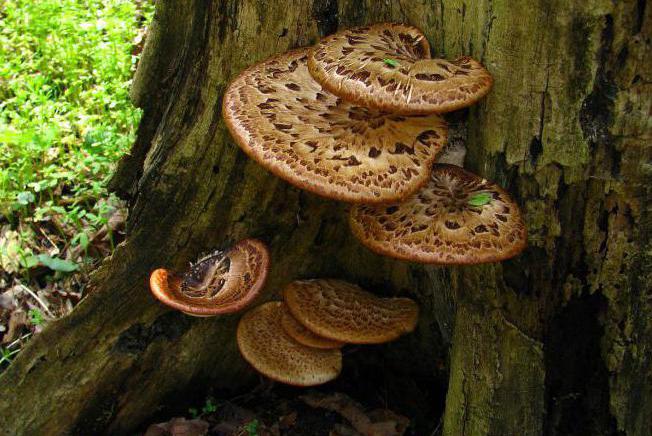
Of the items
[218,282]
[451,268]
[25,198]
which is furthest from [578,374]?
[25,198]

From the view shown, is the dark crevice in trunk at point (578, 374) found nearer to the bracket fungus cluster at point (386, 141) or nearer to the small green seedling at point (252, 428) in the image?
the bracket fungus cluster at point (386, 141)

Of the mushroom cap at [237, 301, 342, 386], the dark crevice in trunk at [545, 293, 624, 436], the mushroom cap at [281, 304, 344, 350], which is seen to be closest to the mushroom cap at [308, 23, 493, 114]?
the dark crevice in trunk at [545, 293, 624, 436]

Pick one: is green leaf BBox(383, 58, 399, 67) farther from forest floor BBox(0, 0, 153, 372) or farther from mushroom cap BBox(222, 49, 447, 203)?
forest floor BBox(0, 0, 153, 372)

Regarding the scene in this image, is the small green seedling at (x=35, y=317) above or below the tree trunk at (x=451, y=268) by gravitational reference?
below

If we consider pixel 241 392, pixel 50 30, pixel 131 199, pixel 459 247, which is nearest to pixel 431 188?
pixel 459 247

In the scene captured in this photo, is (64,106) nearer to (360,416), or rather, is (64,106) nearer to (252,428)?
(252,428)

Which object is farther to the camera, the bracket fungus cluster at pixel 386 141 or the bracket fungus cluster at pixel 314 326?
the bracket fungus cluster at pixel 314 326

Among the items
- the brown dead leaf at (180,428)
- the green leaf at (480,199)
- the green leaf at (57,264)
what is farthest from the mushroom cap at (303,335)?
the green leaf at (57,264)
